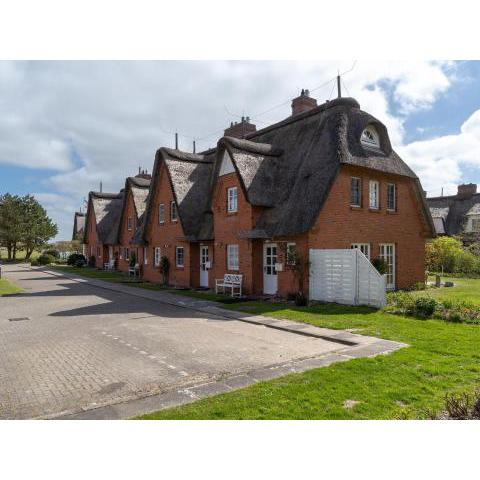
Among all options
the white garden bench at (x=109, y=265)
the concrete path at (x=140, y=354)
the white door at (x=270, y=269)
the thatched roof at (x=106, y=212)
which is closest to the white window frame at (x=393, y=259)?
the white door at (x=270, y=269)

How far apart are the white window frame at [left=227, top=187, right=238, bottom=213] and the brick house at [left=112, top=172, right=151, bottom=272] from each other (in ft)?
47.4

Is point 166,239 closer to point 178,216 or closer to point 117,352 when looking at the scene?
point 178,216

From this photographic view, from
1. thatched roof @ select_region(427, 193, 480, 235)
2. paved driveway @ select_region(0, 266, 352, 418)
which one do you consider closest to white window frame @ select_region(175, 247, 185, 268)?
paved driveway @ select_region(0, 266, 352, 418)

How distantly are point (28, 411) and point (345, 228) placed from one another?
1480 cm

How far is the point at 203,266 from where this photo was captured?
24047mm

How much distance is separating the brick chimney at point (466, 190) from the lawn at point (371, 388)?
4196 cm

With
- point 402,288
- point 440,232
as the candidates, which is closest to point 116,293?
point 402,288

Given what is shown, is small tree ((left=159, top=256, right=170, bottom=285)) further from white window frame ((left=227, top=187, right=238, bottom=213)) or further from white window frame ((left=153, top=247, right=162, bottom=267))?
white window frame ((left=227, top=187, right=238, bottom=213))

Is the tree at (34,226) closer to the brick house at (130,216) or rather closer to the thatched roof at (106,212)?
the thatched roof at (106,212)

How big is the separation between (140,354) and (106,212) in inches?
1526

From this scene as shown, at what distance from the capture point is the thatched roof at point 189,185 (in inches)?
939

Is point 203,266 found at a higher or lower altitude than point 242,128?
lower

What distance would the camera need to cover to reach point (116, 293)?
21.8 m

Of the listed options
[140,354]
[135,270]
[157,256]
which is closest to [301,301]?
[140,354]
